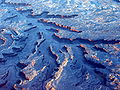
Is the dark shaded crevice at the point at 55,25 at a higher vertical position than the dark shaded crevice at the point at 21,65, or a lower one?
higher

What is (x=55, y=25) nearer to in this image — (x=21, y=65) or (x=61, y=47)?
(x=61, y=47)

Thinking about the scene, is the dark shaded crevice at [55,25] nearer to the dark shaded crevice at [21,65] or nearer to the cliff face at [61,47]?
the cliff face at [61,47]

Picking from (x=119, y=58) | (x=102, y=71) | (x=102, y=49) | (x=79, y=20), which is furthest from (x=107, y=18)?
(x=102, y=71)

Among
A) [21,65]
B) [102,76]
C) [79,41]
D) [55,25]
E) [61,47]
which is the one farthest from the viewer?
[55,25]

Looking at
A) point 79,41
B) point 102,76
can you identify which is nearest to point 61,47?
point 79,41

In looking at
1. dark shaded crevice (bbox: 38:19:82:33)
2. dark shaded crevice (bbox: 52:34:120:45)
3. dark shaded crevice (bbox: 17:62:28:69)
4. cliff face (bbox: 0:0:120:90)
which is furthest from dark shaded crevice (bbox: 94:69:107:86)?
dark shaded crevice (bbox: 38:19:82:33)

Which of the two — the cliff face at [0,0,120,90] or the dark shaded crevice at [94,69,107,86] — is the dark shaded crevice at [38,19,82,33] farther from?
the dark shaded crevice at [94,69,107,86]

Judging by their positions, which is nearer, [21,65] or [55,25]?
[21,65]

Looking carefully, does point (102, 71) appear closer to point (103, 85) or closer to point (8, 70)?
point (103, 85)

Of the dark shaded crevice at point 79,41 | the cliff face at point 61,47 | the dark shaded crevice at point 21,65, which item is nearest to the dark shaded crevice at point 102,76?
the cliff face at point 61,47
